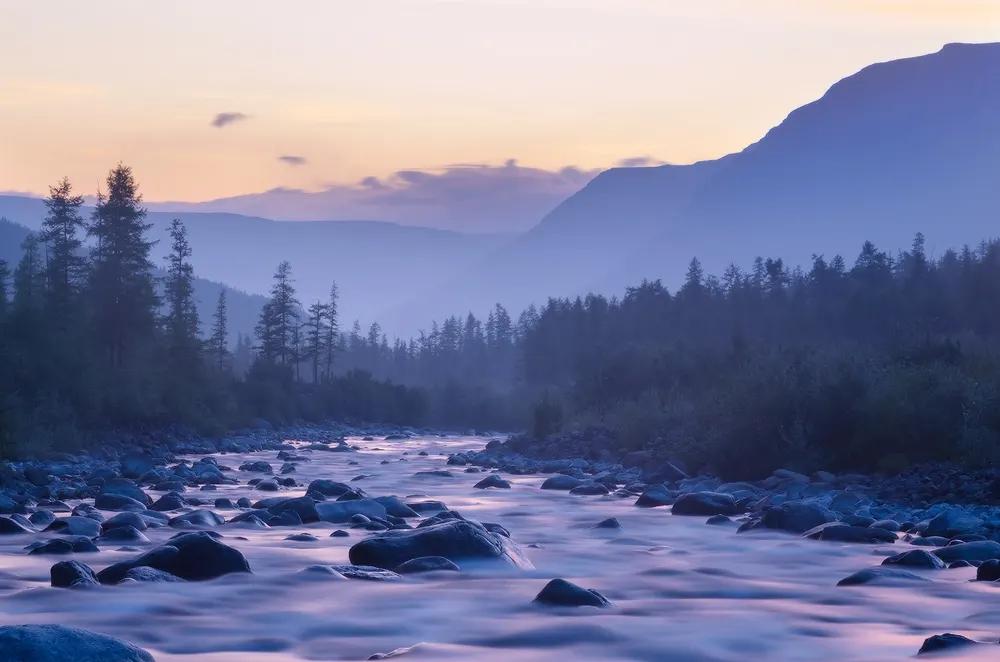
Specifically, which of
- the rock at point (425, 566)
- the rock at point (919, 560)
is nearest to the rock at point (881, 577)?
the rock at point (919, 560)

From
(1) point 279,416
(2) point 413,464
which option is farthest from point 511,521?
(1) point 279,416

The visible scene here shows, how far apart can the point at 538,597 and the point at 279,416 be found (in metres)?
57.3

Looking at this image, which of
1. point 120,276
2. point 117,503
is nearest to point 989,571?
point 117,503

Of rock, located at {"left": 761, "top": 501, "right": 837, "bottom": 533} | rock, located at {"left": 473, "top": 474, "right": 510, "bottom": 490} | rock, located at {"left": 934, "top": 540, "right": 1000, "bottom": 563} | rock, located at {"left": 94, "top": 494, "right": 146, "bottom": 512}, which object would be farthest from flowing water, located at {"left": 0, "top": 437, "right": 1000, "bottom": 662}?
rock, located at {"left": 473, "top": 474, "right": 510, "bottom": 490}

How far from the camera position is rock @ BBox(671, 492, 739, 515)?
56.8 feet

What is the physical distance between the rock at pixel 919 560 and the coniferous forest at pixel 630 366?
7176mm

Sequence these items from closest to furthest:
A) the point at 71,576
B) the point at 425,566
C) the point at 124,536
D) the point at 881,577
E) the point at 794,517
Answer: the point at 71,576, the point at 881,577, the point at 425,566, the point at 124,536, the point at 794,517

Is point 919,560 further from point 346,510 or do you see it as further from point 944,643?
point 346,510

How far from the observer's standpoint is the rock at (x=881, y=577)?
34.7 feet

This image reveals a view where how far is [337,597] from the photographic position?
977 centimetres

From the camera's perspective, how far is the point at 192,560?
10508 mm

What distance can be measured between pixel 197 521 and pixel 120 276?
3542 cm

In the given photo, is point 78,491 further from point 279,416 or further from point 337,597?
point 279,416

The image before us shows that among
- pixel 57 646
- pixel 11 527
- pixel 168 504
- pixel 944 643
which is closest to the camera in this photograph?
pixel 57 646
